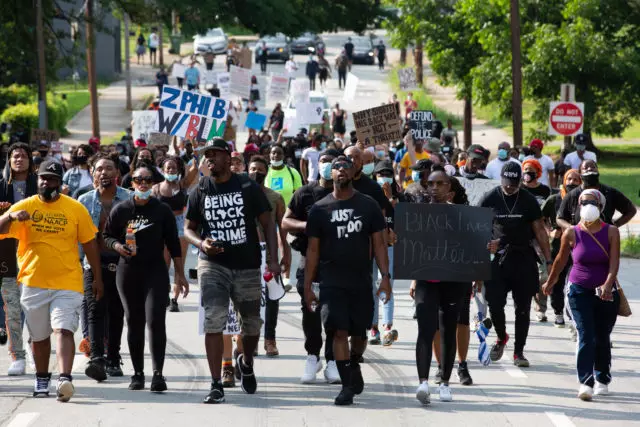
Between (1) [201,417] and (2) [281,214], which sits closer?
(1) [201,417]

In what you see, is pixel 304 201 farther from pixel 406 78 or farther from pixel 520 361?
pixel 406 78

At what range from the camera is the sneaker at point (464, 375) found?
10784 millimetres

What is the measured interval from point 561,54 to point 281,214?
2450 cm

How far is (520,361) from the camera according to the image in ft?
38.5

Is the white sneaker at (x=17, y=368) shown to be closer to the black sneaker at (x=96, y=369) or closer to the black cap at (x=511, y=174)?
the black sneaker at (x=96, y=369)

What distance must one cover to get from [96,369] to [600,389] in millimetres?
4017

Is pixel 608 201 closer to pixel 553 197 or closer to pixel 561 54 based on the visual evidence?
pixel 553 197

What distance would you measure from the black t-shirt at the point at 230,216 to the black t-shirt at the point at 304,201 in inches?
35.5

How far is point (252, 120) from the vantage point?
30688mm

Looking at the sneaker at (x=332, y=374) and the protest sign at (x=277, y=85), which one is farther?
the protest sign at (x=277, y=85)

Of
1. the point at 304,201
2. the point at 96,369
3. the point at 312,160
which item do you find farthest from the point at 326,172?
the point at 312,160

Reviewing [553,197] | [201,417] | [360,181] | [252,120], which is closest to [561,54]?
[252,120]

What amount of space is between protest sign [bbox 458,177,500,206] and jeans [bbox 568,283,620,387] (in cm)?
430

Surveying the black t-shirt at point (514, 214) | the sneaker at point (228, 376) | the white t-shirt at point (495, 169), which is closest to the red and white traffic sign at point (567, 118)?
the white t-shirt at point (495, 169)
